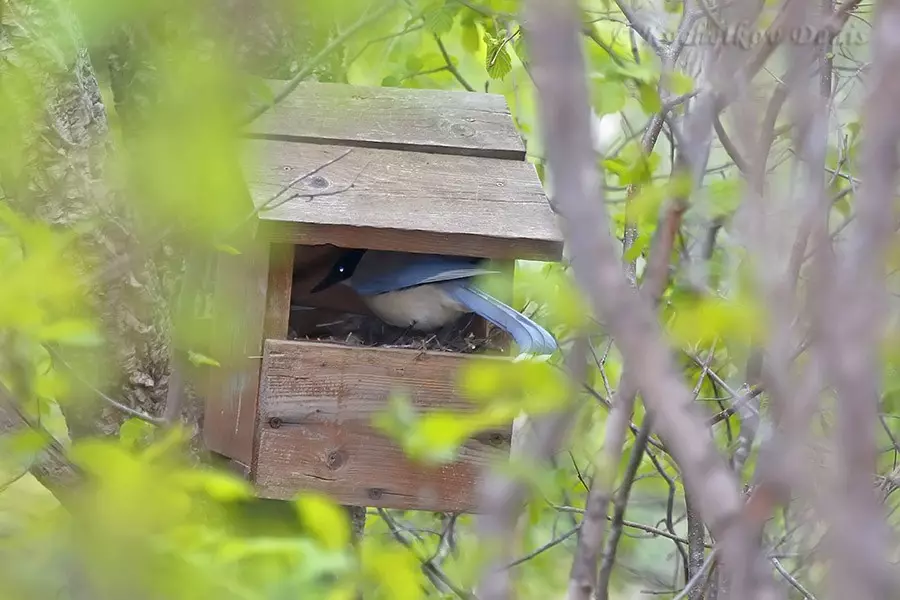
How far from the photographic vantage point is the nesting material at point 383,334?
103 inches

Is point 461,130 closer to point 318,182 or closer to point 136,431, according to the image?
point 318,182

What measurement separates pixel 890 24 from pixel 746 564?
0.36 metres

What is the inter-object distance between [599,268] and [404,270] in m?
1.83

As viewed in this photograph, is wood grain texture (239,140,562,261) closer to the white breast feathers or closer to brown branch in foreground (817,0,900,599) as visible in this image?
the white breast feathers

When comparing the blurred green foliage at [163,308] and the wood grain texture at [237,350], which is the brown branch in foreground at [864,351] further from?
the wood grain texture at [237,350]

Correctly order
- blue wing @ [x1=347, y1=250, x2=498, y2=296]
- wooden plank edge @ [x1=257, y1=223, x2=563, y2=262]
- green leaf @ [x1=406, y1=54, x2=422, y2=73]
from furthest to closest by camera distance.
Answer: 1. green leaf @ [x1=406, y1=54, x2=422, y2=73]
2. blue wing @ [x1=347, y1=250, x2=498, y2=296]
3. wooden plank edge @ [x1=257, y1=223, x2=563, y2=262]

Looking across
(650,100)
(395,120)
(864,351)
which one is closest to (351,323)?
(395,120)

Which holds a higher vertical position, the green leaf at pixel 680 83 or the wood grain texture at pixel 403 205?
the green leaf at pixel 680 83

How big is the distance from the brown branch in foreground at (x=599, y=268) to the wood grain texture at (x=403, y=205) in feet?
4.73

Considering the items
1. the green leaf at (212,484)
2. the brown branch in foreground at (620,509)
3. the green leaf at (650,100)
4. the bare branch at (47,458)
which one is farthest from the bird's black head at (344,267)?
the green leaf at (212,484)

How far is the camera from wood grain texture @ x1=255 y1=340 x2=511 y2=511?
7.49 ft

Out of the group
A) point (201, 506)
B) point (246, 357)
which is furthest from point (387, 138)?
point (201, 506)

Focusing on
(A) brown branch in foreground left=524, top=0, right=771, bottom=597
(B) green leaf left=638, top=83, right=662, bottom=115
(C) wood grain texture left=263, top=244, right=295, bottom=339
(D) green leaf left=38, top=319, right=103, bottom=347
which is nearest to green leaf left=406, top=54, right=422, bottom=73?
(C) wood grain texture left=263, top=244, right=295, bottom=339

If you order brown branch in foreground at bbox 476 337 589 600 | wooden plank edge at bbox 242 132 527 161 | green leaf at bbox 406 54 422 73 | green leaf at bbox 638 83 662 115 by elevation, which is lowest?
green leaf at bbox 406 54 422 73
